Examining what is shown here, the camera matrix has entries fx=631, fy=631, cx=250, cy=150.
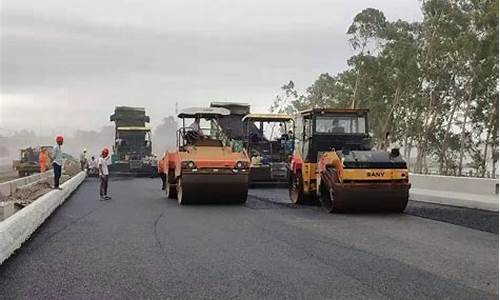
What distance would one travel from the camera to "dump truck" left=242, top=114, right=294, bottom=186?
76.9 feet

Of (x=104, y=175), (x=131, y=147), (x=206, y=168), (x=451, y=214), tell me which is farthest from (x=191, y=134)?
(x=131, y=147)

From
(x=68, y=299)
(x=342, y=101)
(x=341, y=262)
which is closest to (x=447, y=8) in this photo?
(x=342, y=101)

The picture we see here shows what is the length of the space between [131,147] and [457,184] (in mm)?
23055

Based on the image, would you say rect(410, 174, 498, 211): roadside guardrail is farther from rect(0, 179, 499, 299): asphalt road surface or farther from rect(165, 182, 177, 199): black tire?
rect(165, 182, 177, 199): black tire

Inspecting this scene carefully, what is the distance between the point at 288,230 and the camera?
35.4ft

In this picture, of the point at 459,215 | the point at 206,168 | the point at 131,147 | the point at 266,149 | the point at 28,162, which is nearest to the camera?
the point at 459,215

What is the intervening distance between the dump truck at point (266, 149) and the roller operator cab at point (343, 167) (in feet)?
21.4

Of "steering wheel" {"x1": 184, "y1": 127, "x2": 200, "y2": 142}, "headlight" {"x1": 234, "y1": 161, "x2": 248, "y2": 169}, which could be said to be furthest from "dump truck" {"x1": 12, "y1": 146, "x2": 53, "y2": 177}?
"headlight" {"x1": 234, "y1": 161, "x2": 248, "y2": 169}

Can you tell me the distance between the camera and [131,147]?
3562 centimetres

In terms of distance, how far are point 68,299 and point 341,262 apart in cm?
340

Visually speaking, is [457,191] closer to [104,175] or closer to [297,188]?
[297,188]

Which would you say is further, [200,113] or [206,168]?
[200,113]

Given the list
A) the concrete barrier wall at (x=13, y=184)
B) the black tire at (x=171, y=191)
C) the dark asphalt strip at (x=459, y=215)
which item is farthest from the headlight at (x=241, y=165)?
the concrete barrier wall at (x=13, y=184)

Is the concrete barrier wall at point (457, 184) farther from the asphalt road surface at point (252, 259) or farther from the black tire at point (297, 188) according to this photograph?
the black tire at point (297, 188)
